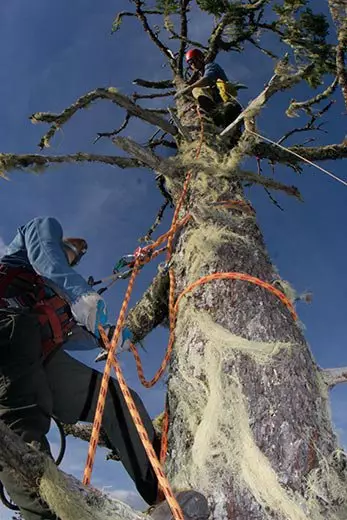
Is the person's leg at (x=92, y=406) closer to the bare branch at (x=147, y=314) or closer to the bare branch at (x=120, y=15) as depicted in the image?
the bare branch at (x=147, y=314)

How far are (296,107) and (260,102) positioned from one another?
72.7 inches

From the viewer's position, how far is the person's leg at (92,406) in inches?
119

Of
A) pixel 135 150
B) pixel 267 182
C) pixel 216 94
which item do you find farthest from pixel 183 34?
pixel 135 150

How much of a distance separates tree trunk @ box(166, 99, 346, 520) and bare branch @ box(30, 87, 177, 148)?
1.78 meters

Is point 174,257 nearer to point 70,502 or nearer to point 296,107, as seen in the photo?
point 70,502

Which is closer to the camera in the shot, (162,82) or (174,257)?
(174,257)

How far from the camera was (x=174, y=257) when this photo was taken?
360 centimetres

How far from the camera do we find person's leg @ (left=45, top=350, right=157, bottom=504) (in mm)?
3029

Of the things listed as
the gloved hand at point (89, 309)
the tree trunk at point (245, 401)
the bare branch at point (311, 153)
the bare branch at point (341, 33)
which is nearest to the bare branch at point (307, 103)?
the bare branch at point (311, 153)

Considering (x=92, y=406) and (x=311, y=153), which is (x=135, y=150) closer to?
(x=92, y=406)

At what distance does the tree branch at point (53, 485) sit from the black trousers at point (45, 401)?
0.34 metres

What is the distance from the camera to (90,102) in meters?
4.71

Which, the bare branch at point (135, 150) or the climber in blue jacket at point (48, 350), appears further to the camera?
the bare branch at point (135, 150)

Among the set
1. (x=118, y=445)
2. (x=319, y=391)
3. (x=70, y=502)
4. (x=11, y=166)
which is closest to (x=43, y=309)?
(x=118, y=445)
